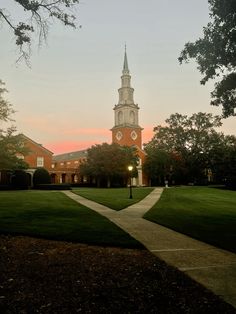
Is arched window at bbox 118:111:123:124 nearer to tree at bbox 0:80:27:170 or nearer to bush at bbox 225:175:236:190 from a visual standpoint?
bush at bbox 225:175:236:190

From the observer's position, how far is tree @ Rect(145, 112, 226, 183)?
72250mm

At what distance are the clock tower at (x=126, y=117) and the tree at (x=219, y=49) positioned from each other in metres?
67.5

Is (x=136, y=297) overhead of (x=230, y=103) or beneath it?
beneath

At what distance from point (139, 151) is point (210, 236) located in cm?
6718

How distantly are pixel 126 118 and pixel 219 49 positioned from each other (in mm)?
71480

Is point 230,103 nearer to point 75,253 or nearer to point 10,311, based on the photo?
point 75,253

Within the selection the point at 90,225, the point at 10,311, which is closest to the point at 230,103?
the point at 90,225

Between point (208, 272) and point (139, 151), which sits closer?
point (208, 272)

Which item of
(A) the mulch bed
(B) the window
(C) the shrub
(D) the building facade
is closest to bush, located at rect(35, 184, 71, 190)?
(C) the shrub

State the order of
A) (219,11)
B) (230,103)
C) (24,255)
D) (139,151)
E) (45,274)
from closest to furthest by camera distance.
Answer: (45,274)
(24,255)
(219,11)
(230,103)
(139,151)

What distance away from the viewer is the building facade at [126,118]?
82125mm

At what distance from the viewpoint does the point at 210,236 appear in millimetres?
10812

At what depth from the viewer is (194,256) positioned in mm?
8266

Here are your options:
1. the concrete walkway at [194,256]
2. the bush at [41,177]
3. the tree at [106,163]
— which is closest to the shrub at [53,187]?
the bush at [41,177]
